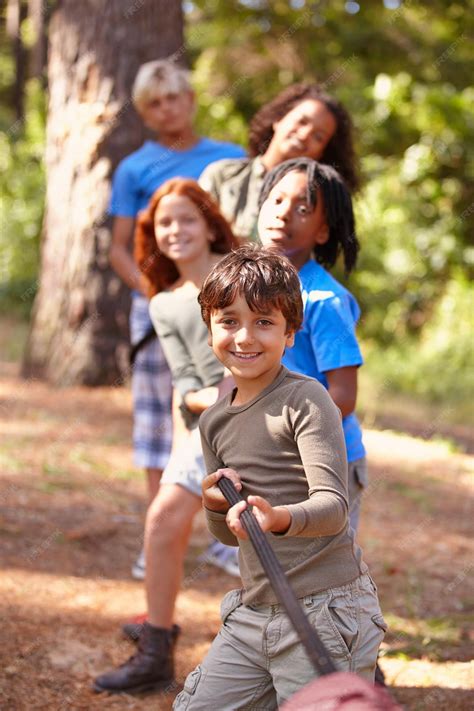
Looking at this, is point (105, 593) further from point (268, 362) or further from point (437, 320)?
point (437, 320)

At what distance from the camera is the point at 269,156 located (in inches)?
122

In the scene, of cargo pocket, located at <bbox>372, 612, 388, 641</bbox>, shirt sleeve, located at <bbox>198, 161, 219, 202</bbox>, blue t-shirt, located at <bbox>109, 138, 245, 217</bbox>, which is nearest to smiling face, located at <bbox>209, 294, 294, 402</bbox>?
cargo pocket, located at <bbox>372, 612, 388, 641</bbox>

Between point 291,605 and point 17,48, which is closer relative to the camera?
point 291,605

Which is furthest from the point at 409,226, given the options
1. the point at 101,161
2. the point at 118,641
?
the point at 118,641

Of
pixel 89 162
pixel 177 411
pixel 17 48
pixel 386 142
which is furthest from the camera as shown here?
pixel 17 48

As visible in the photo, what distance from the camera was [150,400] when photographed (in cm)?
368

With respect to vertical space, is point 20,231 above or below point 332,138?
below

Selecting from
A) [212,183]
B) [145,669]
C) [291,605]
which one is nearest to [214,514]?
[291,605]

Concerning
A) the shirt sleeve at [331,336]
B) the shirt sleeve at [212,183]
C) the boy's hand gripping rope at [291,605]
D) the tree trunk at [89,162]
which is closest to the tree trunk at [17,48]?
the tree trunk at [89,162]

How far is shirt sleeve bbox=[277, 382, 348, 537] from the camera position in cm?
172

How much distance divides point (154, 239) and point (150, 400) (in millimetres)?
808

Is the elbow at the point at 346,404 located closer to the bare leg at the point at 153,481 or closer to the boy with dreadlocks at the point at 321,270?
the boy with dreadlocks at the point at 321,270

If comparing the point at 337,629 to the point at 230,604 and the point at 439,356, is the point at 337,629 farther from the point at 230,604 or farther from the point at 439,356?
the point at 439,356

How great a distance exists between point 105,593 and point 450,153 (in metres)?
8.62
